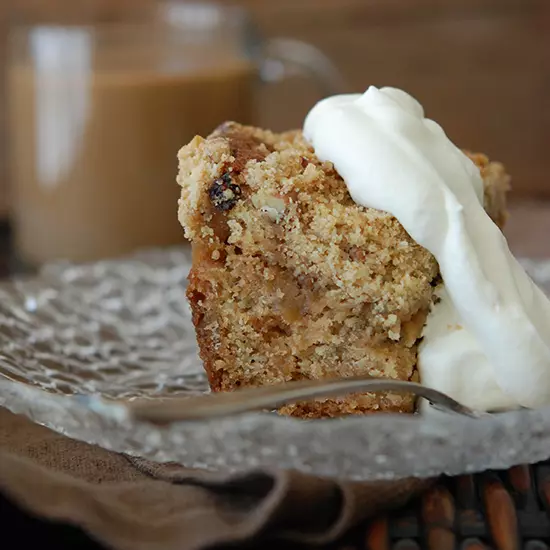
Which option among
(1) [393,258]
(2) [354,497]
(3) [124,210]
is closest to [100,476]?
(2) [354,497]

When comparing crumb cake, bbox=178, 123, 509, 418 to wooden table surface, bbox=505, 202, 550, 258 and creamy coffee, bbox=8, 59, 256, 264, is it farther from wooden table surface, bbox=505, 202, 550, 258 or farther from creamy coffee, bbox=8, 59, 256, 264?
wooden table surface, bbox=505, 202, 550, 258

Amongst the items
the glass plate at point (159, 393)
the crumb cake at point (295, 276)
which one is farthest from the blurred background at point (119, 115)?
the crumb cake at point (295, 276)

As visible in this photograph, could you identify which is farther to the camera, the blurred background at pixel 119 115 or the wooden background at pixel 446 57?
the wooden background at pixel 446 57

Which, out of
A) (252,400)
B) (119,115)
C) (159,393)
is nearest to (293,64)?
(119,115)

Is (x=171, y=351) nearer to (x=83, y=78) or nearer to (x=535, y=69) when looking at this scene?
(x=83, y=78)

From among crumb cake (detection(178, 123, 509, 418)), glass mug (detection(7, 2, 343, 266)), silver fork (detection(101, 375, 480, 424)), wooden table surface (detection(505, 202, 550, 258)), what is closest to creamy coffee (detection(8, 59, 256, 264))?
glass mug (detection(7, 2, 343, 266))

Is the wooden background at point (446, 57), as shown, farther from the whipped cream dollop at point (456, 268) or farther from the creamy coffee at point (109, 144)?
the whipped cream dollop at point (456, 268)
